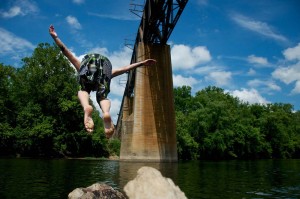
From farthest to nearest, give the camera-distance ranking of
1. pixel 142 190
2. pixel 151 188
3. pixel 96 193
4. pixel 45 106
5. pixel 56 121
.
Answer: pixel 45 106
pixel 56 121
pixel 142 190
pixel 151 188
pixel 96 193

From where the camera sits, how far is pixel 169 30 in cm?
3138

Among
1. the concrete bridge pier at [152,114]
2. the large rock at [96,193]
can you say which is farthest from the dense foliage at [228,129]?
the large rock at [96,193]

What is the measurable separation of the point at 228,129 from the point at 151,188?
50.0m

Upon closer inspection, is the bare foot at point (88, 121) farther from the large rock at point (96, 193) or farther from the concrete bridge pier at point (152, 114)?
the concrete bridge pier at point (152, 114)

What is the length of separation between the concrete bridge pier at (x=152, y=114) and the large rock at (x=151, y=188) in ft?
71.0

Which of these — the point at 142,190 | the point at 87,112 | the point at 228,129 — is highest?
the point at 228,129

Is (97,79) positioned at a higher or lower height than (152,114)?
lower

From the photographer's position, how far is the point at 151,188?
9844 millimetres

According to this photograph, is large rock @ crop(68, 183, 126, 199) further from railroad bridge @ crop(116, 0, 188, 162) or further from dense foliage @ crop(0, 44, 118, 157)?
dense foliage @ crop(0, 44, 118, 157)

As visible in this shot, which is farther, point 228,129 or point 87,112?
point 228,129

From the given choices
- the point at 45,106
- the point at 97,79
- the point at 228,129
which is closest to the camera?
the point at 97,79

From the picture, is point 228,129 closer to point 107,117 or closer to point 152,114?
point 152,114

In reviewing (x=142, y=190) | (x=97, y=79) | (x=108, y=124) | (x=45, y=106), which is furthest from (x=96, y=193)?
(x=45, y=106)

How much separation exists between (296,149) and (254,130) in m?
28.3
